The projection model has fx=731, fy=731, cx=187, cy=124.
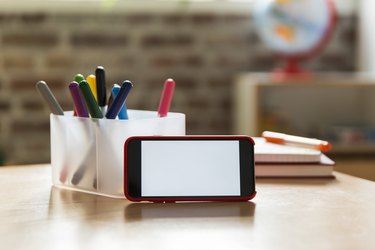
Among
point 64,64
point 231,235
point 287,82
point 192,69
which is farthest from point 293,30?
point 231,235

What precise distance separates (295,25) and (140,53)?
731mm

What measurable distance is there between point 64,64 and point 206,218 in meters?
2.54

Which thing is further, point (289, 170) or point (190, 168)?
point (289, 170)

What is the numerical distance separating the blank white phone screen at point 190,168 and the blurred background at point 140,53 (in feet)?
7.75

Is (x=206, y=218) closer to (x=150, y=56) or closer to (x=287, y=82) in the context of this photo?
(x=287, y=82)

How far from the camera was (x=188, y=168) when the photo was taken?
102 cm

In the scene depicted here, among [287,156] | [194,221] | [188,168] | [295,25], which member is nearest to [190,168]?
[188,168]

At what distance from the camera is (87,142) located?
1.09m

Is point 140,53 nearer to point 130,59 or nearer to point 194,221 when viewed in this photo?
point 130,59

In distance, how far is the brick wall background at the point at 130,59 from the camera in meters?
3.33

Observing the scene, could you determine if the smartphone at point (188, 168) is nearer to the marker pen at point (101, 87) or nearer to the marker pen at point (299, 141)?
the marker pen at point (101, 87)

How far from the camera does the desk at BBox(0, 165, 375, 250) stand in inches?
31.5

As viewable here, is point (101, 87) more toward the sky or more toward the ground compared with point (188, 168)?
more toward the sky

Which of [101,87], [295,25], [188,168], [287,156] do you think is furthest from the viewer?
[295,25]
